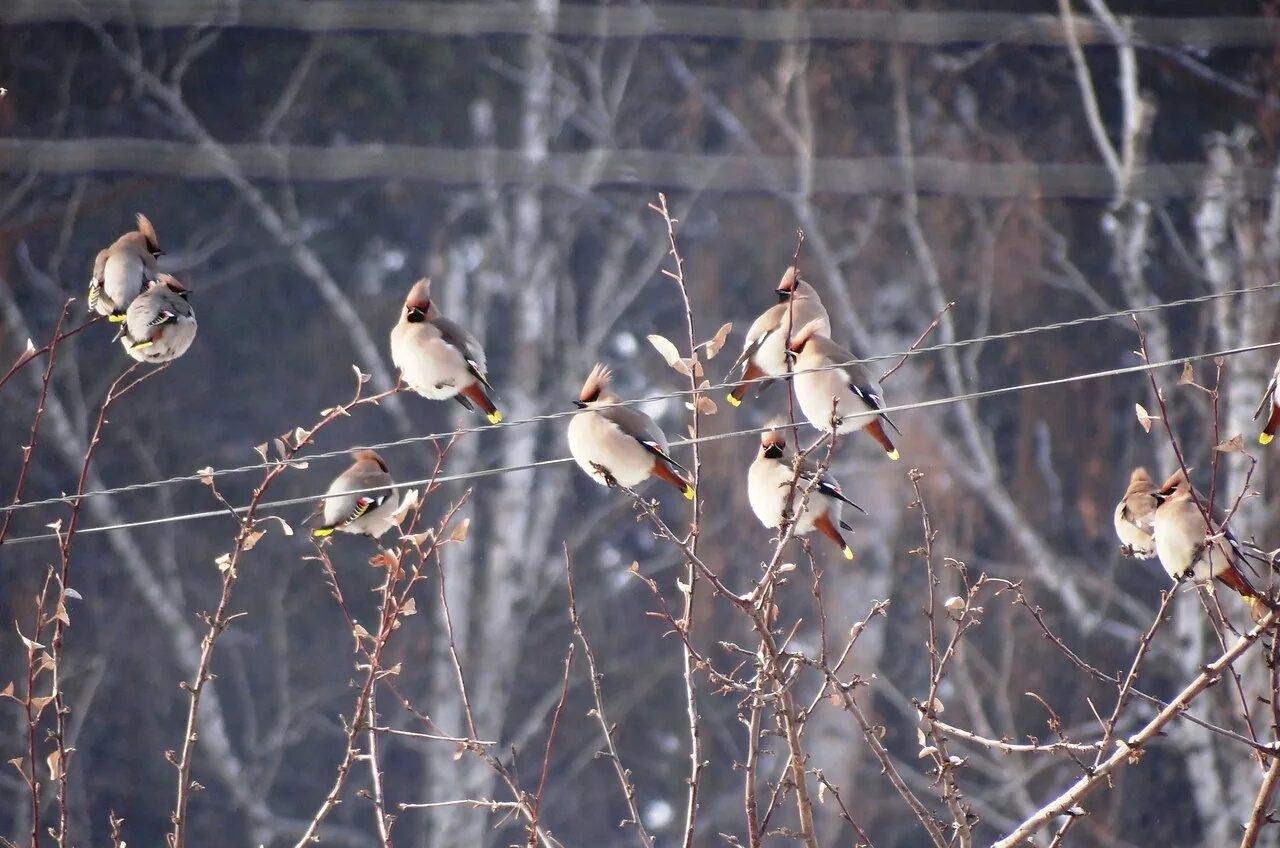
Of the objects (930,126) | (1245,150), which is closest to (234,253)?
(930,126)

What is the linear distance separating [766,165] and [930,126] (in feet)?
3.65

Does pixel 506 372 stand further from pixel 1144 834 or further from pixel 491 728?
pixel 1144 834

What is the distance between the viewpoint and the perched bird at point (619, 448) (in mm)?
4352

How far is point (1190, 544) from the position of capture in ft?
12.9

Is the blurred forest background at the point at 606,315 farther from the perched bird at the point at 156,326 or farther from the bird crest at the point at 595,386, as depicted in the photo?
the perched bird at the point at 156,326

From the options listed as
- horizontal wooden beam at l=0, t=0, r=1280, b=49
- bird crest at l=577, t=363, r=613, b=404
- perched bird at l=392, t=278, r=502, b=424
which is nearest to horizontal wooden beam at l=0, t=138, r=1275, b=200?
horizontal wooden beam at l=0, t=0, r=1280, b=49

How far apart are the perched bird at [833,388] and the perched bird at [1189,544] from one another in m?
0.71

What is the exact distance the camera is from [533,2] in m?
11.6

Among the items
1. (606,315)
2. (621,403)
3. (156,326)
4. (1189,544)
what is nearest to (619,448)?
(621,403)

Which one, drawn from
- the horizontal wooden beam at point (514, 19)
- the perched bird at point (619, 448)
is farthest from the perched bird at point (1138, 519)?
the horizontal wooden beam at point (514, 19)

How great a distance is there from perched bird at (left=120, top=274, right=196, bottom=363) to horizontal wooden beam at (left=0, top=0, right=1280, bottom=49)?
23.7 feet

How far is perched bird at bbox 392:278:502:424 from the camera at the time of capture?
4699 millimetres

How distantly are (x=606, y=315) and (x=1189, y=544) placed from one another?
23.6 ft

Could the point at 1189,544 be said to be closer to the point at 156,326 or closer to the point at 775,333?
the point at 775,333
